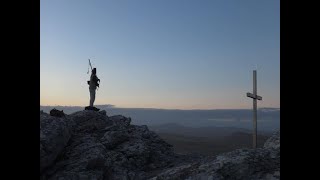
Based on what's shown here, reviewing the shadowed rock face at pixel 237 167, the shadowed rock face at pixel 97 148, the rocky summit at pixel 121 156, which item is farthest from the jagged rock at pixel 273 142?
the shadowed rock face at pixel 97 148

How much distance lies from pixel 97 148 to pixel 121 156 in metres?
1.07

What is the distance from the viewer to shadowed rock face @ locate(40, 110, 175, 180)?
41.2 feet

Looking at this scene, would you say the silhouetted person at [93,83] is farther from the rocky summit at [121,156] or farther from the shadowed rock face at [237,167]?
the shadowed rock face at [237,167]

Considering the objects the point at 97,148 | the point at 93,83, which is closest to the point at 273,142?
the point at 97,148

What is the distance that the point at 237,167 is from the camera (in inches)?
384

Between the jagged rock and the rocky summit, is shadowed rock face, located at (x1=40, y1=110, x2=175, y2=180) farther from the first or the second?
the jagged rock

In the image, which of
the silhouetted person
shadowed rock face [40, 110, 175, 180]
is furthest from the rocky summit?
the silhouetted person

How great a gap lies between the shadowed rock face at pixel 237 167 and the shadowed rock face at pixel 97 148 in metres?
3.23

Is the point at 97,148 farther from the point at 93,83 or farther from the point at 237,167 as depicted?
the point at 237,167
